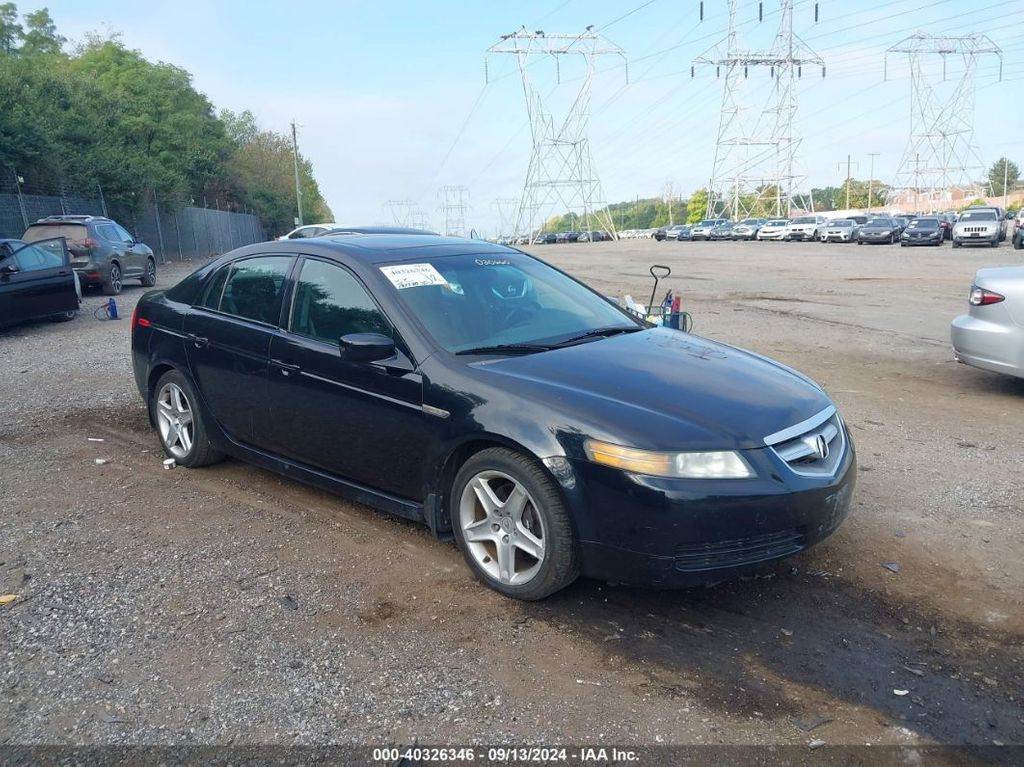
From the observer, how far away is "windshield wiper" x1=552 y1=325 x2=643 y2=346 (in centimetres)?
443

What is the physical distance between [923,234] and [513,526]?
4188 cm

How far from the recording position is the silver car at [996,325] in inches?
279

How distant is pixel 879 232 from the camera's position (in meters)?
42.8

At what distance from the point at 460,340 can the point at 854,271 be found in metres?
22.7

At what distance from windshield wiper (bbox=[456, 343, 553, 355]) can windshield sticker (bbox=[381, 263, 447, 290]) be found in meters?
0.55

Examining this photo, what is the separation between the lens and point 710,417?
355 cm

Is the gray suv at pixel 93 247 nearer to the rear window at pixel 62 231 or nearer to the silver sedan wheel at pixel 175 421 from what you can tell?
A: the rear window at pixel 62 231

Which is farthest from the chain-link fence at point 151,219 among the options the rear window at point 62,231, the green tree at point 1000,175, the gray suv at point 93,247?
the green tree at point 1000,175

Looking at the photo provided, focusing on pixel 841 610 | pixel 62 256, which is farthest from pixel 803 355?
pixel 62 256

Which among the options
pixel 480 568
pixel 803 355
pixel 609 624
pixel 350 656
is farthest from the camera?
pixel 803 355

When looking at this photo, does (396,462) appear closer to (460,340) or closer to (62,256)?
(460,340)

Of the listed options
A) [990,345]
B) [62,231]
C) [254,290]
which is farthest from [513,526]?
[62,231]

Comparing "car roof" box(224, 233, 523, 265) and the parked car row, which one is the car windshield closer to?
"car roof" box(224, 233, 523, 265)

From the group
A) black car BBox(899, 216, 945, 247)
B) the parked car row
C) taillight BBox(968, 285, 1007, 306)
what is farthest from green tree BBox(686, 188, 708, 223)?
taillight BBox(968, 285, 1007, 306)
